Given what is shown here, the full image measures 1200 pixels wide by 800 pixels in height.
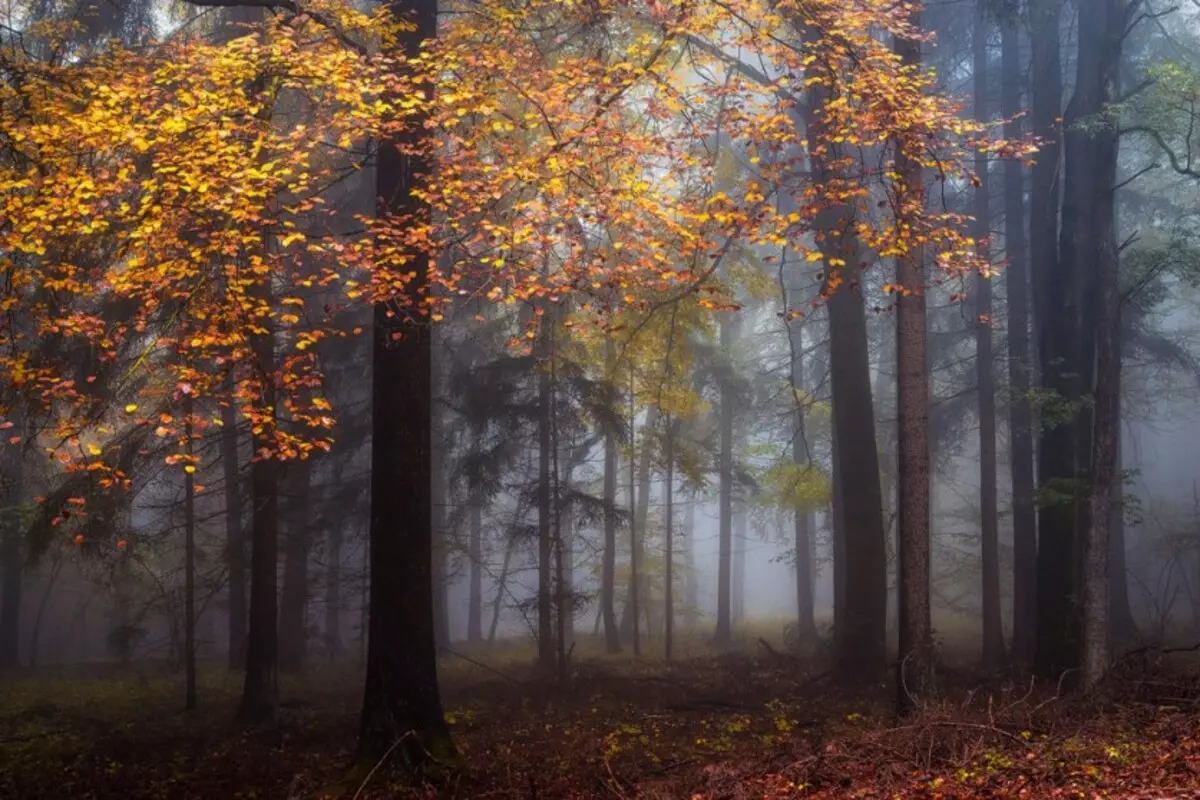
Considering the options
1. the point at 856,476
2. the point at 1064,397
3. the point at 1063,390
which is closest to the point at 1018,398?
the point at 1063,390

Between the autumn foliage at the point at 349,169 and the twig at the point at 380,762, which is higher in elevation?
the autumn foliage at the point at 349,169

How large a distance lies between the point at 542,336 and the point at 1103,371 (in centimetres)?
929

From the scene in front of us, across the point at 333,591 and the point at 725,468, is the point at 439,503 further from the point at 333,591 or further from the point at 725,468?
the point at 725,468

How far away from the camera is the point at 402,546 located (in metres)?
9.41

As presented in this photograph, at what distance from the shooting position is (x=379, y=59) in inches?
359

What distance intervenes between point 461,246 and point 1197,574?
2691cm

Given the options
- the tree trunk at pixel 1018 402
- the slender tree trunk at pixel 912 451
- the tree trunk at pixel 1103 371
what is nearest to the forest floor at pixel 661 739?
the slender tree trunk at pixel 912 451

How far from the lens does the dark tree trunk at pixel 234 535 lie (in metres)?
15.9

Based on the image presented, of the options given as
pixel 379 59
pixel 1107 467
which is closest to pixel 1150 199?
pixel 1107 467

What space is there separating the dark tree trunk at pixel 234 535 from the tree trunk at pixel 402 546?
5.41m

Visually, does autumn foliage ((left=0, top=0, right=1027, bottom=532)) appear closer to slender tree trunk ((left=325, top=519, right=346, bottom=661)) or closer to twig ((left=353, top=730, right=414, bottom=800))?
twig ((left=353, top=730, right=414, bottom=800))

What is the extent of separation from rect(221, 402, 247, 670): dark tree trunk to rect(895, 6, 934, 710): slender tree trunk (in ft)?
31.2

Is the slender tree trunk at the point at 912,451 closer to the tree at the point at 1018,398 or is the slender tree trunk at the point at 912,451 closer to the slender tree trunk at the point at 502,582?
the tree at the point at 1018,398

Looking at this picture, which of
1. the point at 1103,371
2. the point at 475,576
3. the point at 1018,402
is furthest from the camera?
the point at 475,576
